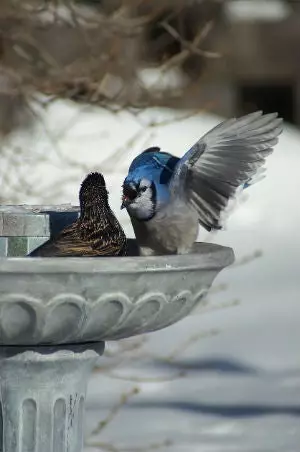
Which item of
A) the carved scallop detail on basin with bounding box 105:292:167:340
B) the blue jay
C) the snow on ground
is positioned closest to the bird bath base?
the carved scallop detail on basin with bounding box 105:292:167:340

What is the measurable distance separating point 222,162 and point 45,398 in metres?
0.61

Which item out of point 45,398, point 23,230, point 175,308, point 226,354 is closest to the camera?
point 175,308

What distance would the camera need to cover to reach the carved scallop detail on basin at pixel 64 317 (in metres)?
2.03

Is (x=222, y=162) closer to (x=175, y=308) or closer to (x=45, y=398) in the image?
(x=175, y=308)

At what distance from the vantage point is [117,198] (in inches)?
289

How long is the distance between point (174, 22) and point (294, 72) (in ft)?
6.72

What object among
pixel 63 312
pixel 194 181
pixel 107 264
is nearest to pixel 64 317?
pixel 63 312

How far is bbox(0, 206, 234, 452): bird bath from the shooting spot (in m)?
1.99

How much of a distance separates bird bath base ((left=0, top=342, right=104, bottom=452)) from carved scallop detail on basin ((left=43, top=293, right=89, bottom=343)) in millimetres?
141

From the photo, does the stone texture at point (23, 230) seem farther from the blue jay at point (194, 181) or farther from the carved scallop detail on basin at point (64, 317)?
the carved scallop detail on basin at point (64, 317)

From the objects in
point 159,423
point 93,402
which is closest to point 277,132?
point 159,423

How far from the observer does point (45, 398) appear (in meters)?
2.34

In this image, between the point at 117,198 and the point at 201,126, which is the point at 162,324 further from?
the point at 201,126

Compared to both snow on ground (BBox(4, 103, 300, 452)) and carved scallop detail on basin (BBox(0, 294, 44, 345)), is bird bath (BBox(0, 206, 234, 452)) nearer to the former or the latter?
carved scallop detail on basin (BBox(0, 294, 44, 345))
